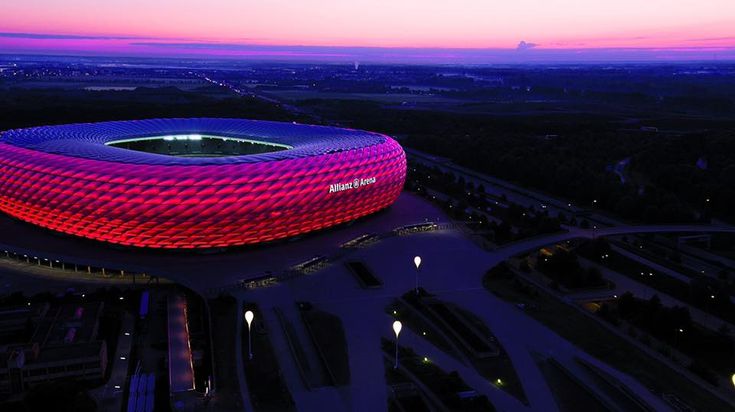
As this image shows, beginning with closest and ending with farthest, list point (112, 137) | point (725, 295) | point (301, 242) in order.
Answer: point (725, 295) < point (301, 242) < point (112, 137)

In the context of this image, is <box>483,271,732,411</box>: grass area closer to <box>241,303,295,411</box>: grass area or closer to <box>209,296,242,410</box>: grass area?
<box>241,303,295,411</box>: grass area

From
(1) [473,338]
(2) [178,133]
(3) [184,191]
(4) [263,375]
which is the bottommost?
(4) [263,375]

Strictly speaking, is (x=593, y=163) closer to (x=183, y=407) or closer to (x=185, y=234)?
(x=185, y=234)

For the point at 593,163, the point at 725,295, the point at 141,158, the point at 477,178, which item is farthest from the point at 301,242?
the point at 593,163

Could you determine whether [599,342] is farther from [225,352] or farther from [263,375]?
[225,352]

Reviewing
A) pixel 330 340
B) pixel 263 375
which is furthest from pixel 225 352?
pixel 330 340

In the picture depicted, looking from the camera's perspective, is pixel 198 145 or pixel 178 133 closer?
pixel 178 133

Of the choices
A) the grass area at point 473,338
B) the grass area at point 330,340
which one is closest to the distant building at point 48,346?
the grass area at point 330,340
